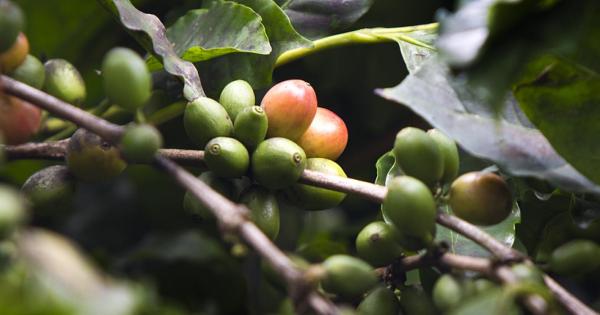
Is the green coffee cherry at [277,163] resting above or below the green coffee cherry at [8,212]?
below

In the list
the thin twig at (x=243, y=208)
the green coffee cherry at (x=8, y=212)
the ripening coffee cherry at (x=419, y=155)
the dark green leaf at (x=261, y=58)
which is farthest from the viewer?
the dark green leaf at (x=261, y=58)

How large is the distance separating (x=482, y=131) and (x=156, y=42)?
384mm

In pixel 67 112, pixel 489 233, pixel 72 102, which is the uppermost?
pixel 67 112

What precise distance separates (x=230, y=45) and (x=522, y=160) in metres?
0.38

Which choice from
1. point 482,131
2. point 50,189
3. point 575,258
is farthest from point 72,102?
point 575,258

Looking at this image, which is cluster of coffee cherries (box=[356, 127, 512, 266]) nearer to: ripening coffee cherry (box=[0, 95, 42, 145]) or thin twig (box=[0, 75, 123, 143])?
thin twig (box=[0, 75, 123, 143])

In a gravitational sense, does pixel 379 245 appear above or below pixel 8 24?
below

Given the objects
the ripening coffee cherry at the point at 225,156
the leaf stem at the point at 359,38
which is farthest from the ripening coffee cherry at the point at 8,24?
the leaf stem at the point at 359,38

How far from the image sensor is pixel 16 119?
852mm

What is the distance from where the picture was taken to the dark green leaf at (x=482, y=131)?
2.66 feet

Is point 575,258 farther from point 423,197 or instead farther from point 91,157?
point 91,157

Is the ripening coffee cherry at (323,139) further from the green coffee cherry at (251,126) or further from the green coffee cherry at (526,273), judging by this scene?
the green coffee cherry at (526,273)

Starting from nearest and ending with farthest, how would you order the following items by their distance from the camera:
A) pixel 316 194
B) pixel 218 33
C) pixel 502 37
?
pixel 502 37
pixel 316 194
pixel 218 33

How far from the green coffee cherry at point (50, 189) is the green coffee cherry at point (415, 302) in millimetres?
370
